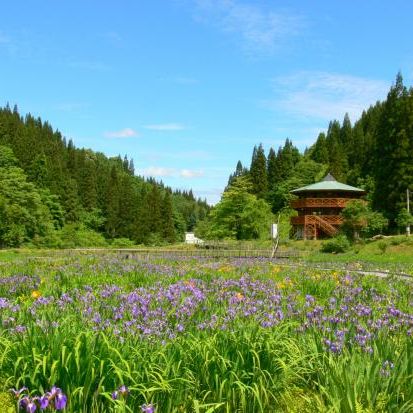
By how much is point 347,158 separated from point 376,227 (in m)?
40.3

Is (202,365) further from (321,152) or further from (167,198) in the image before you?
(167,198)

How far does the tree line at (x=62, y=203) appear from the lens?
52.8 metres

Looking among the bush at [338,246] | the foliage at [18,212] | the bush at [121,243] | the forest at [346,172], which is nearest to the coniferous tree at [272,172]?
the forest at [346,172]

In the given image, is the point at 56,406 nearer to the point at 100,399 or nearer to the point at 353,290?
the point at 100,399

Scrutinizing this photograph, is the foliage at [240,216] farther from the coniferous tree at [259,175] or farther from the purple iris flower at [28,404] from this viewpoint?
the purple iris flower at [28,404]

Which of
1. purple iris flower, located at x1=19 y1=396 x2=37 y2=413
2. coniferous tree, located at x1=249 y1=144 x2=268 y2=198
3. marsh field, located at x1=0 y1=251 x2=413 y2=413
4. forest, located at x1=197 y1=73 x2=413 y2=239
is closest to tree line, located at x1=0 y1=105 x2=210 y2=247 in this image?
forest, located at x1=197 y1=73 x2=413 y2=239

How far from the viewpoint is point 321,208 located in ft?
174

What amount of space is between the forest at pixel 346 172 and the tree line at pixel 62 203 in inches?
547

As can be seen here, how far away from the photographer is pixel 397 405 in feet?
11.3

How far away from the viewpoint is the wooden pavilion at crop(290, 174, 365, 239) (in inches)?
1945

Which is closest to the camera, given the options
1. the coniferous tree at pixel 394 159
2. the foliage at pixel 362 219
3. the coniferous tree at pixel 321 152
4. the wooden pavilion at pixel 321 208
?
the foliage at pixel 362 219

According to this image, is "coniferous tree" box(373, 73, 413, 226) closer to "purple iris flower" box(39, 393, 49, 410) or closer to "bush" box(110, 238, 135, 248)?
"bush" box(110, 238, 135, 248)

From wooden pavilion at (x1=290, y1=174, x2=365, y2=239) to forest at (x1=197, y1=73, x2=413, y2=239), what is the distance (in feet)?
10.4

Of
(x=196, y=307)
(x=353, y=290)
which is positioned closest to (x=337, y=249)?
(x=353, y=290)
